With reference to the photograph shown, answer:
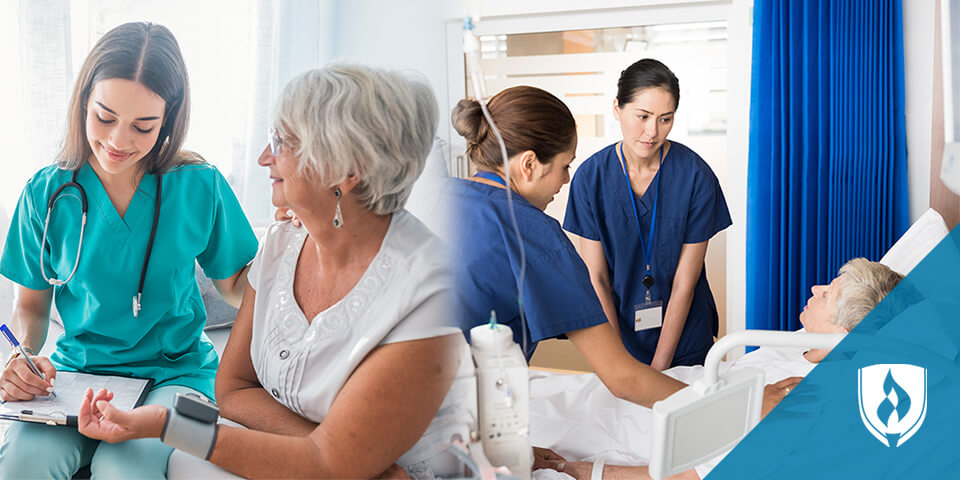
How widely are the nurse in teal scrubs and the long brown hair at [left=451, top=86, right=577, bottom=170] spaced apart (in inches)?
11.3

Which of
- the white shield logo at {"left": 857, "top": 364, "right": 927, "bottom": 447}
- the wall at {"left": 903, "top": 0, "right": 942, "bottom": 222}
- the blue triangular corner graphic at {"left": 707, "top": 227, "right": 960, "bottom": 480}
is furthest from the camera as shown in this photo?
the wall at {"left": 903, "top": 0, "right": 942, "bottom": 222}

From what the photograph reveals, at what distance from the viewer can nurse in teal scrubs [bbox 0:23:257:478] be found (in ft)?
1.99

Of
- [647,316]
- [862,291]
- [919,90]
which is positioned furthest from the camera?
[919,90]

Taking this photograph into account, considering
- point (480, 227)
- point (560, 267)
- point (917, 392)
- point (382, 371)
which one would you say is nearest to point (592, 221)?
point (917, 392)

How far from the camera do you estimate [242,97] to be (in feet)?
2.07

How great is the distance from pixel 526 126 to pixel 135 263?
16.7 inches

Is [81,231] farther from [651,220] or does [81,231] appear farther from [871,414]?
[651,220]

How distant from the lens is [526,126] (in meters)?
0.83

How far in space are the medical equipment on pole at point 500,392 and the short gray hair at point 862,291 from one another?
122 centimetres

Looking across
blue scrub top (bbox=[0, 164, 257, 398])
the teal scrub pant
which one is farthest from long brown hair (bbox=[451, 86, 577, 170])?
the teal scrub pant

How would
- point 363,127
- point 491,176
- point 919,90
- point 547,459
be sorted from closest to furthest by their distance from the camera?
point 363,127 < point 491,176 < point 547,459 < point 919,90

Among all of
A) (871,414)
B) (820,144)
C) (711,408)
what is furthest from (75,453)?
(820,144)

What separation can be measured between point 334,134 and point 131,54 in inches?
7.9

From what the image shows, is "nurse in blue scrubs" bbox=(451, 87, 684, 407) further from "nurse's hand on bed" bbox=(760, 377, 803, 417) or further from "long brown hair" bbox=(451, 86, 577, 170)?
"nurse's hand on bed" bbox=(760, 377, 803, 417)
